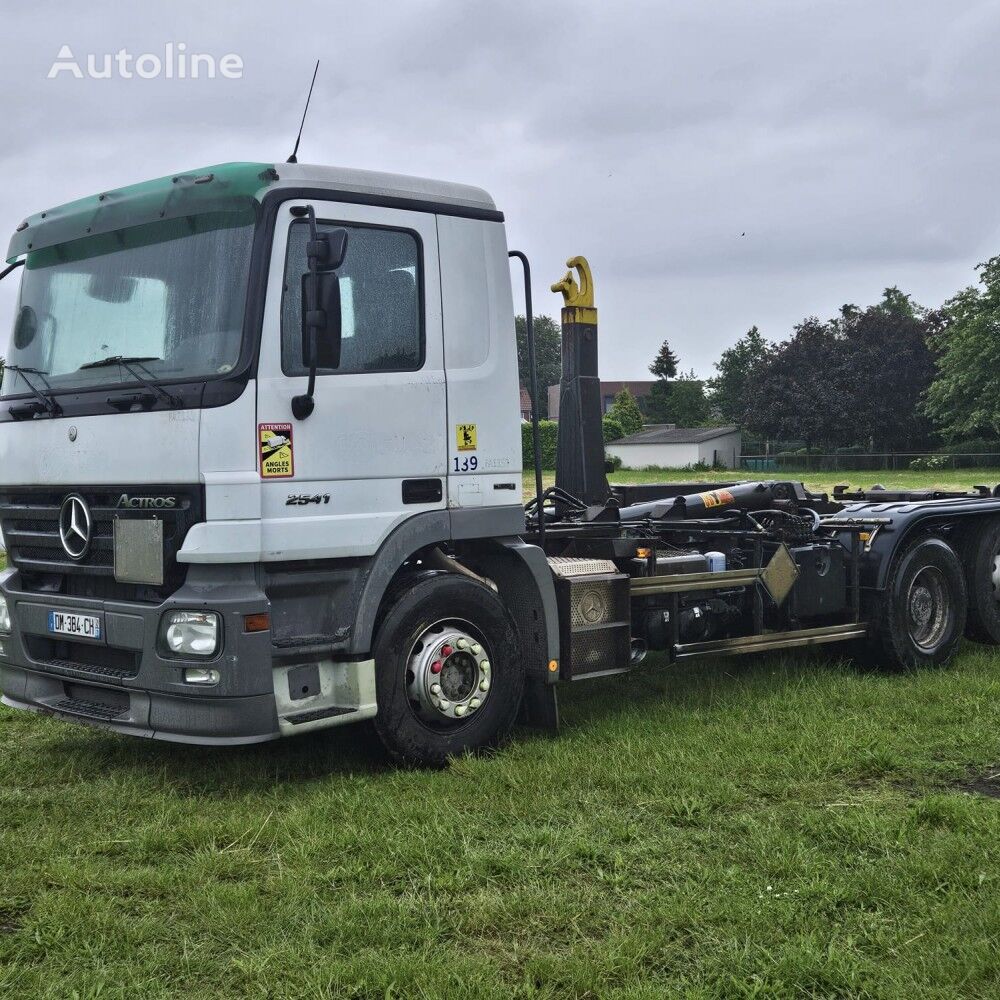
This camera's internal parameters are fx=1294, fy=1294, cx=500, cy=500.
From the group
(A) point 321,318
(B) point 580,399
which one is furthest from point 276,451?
(B) point 580,399

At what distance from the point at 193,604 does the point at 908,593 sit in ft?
18.0

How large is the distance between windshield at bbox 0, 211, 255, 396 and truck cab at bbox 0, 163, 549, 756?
0.05 ft

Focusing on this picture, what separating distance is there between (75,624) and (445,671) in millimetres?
1849

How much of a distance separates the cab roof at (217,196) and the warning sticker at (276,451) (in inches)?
40.8

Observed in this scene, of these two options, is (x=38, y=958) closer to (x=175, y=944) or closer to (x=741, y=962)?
(x=175, y=944)

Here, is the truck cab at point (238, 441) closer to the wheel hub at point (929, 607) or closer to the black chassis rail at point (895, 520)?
the black chassis rail at point (895, 520)

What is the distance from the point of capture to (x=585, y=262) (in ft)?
29.9

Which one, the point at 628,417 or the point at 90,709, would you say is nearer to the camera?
the point at 90,709

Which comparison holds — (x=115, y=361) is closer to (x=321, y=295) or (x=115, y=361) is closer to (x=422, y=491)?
(x=321, y=295)

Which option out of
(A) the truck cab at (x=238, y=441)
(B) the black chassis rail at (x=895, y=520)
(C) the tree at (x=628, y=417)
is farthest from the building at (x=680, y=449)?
(A) the truck cab at (x=238, y=441)

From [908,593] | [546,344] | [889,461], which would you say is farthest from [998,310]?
[908,593]

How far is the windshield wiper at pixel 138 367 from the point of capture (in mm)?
5957

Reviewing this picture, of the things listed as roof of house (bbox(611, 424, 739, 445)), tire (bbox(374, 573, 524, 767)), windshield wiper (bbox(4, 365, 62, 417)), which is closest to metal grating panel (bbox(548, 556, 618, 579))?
tire (bbox(374, 573, 524, 767))

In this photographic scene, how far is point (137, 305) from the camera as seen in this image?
6266 millimetres
